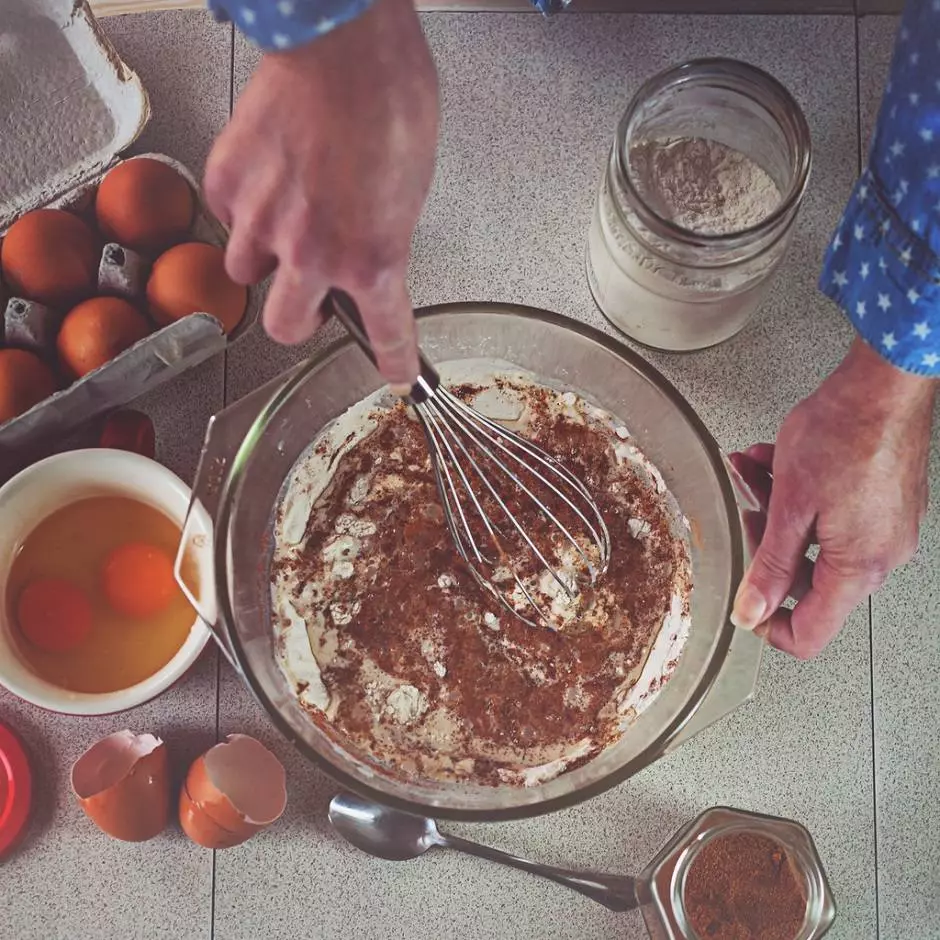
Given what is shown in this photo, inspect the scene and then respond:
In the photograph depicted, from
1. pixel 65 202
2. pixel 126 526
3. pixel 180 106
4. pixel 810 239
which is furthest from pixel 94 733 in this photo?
pixel 810 239

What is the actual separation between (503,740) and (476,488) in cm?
21

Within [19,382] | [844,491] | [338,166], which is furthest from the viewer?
[19,382]

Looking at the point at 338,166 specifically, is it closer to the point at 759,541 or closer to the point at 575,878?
the point at 759,541

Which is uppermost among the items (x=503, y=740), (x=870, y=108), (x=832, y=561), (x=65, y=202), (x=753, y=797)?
(x=65, y=202)

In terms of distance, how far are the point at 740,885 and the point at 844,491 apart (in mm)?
356

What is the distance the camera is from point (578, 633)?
812 mm

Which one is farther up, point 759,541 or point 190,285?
point 190,285

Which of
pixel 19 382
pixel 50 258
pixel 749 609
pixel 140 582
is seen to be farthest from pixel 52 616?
pixel 749 609

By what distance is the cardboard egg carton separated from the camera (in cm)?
81

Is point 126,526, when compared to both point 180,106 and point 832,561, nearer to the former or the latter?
point 180,106

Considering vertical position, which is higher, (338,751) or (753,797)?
(338,751)

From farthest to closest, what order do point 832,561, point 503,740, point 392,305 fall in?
point 503,740 < point 832,561 < point 392,305

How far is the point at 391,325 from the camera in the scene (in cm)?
51

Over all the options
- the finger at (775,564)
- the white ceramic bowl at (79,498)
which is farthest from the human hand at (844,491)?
the white ceramic bowl at (79,498)
